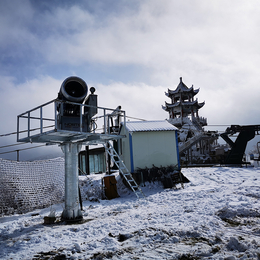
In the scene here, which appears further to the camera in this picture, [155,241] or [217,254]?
[155,241]

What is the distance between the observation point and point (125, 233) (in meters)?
6.11

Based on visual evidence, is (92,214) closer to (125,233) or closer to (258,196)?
(125,233)

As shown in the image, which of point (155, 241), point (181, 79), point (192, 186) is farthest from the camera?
point (181, 79)

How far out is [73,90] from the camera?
832 centimetres

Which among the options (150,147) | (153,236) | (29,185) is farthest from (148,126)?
(153,236)

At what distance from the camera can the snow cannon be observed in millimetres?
8101

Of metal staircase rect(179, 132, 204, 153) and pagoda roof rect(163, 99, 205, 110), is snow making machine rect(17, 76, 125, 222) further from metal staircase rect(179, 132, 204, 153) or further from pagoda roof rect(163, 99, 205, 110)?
pagoda roof rect(163, 99, 205, 110)

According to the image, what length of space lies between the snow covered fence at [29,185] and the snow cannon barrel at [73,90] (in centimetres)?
587

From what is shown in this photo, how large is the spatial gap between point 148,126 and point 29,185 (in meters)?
9.79

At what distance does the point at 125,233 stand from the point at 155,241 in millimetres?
1091

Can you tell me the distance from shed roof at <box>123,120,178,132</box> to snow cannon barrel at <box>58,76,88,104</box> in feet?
26.7

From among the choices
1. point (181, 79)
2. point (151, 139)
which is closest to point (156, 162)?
point (151, 139)

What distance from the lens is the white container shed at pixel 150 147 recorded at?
1627cm

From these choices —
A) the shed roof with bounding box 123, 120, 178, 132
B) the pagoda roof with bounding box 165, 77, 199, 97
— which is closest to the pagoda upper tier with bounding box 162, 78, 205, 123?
the pagoda roof with bounding box 165, 77, 199, 97
